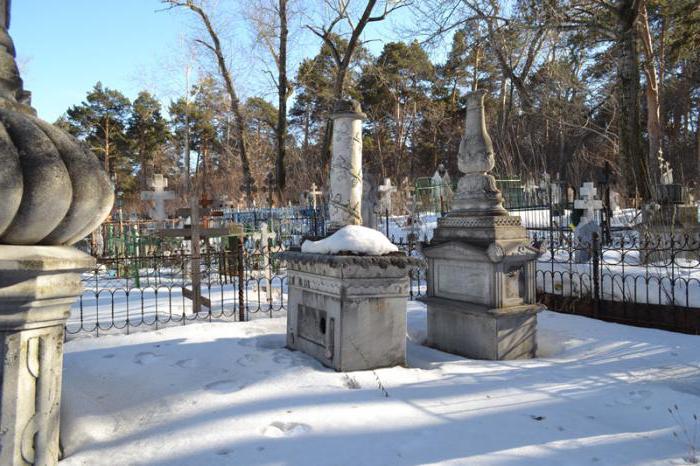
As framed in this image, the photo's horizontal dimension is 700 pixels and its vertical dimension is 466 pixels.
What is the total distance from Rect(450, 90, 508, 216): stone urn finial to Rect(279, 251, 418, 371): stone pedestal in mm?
1496

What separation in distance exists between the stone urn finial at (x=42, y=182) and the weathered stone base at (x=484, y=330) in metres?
4.01

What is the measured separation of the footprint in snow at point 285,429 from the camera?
111 inches

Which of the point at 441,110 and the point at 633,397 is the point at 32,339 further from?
the point at 441,110

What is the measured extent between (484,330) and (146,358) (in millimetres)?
3208

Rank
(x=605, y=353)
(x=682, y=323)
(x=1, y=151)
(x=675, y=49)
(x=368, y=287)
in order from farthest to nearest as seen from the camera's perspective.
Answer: (x=675, y=49) → (x=682, y=323) → (x=605, y=353) → (x=368, y=287) → (x=1, y=151)

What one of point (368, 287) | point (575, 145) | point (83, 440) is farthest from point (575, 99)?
point (83, 440)

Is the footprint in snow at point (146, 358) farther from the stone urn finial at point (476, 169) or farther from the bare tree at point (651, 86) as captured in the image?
the bare tree at point (651, 86)

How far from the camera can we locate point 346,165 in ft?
16.6

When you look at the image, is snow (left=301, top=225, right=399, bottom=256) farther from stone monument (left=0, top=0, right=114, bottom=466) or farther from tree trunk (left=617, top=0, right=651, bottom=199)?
tree trunk (left=617, top=0, right=651, bottom=199)

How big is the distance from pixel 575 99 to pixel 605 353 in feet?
70.5

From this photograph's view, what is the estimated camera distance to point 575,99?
23516 millimetres

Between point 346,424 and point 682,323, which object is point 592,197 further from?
point 346,424

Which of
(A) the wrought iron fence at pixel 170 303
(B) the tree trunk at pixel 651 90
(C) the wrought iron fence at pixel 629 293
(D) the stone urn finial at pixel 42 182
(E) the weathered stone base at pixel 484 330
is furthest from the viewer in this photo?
(B) the tree trunk at pixel 651 90

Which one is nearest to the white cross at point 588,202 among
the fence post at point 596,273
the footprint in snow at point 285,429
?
the fence post at point 596,273
